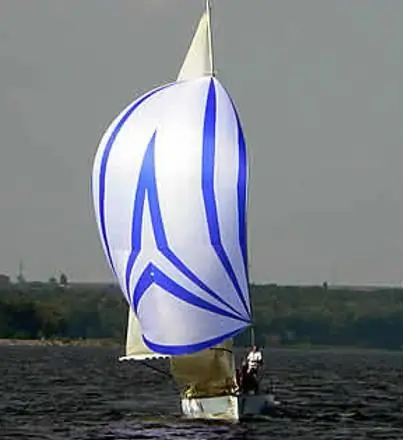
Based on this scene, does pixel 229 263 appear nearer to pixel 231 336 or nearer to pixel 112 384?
pixel 231 336

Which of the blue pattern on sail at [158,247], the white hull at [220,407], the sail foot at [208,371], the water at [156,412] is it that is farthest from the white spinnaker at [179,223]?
the water at [156,412]

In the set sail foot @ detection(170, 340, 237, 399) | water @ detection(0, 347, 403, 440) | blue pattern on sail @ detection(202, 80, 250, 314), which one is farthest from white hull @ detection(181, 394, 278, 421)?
blue pattern on sail @ detection(202, 80, 250, 314)

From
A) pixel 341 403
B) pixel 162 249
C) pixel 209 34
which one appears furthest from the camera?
pixel 341 403

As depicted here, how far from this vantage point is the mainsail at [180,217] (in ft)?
172

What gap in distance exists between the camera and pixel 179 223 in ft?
172

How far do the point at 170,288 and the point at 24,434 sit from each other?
6.37m

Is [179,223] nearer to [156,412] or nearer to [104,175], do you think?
[104,175]

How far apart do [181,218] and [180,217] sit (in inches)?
1.6

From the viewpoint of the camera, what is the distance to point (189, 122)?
175ft

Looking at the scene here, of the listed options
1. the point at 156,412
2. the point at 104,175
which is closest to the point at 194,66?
the point at 104,175

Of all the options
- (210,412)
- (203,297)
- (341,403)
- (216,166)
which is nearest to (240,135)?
(216,166)

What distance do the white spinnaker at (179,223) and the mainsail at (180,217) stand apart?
3 centimetres

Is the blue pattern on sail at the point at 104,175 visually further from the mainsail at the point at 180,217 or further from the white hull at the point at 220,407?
the white hull at the point at 220,407

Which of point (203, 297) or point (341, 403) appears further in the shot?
point (341, 403)
